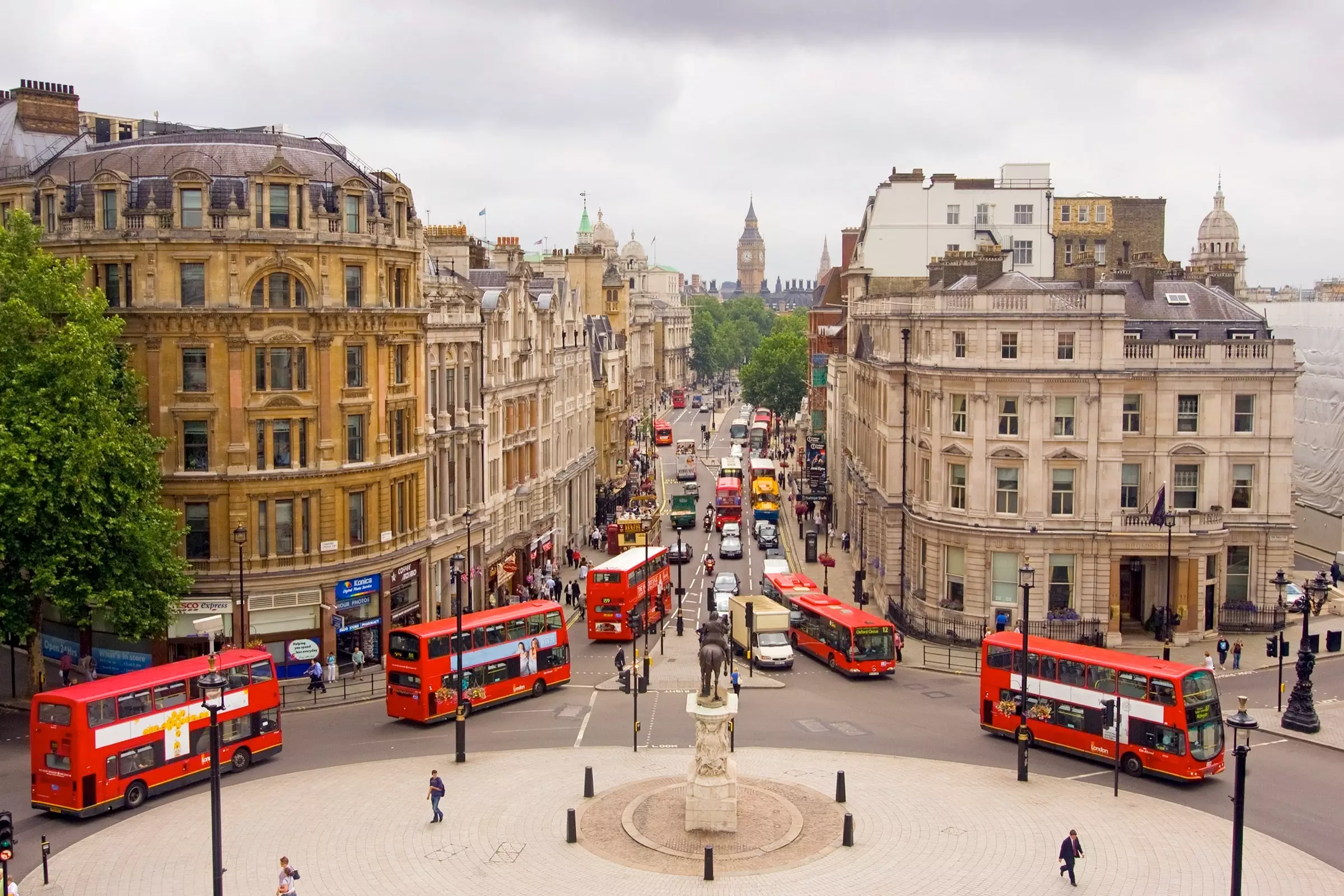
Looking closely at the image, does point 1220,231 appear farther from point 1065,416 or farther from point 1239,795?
point 1239,795

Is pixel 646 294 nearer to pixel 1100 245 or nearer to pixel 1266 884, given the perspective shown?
pixel 1100 245

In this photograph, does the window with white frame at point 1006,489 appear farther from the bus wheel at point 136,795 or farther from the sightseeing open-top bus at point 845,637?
the bus wheel at point 136,795

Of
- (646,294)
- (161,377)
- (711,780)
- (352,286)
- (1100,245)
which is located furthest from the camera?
(646,294)

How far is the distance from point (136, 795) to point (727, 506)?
56.4 m

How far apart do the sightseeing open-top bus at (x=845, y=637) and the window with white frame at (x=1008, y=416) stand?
30.6 ft

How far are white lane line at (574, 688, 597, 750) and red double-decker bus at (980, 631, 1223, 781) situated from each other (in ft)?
40.0

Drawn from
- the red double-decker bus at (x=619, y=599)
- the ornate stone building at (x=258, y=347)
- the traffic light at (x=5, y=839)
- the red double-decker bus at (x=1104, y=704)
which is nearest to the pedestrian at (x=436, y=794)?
the traffic light at (x=5, y=839)

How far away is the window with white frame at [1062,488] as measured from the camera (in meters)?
52.4

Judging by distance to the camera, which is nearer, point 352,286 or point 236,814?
point 236,814

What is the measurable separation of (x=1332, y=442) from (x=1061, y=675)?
42763mm

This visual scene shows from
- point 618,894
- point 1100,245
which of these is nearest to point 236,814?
point 618,894

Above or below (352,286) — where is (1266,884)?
below

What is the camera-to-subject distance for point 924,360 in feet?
185

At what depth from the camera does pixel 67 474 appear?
3884 centimetres
